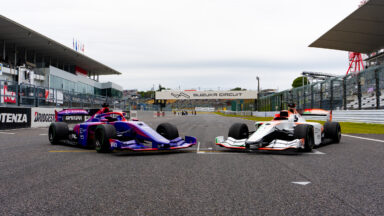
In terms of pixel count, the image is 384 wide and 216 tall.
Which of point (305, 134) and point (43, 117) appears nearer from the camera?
point (305, 134)

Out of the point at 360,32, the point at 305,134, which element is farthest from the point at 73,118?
the point at 360,32

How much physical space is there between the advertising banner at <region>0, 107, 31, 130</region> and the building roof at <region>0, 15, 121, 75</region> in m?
16.9

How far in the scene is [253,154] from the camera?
7.77m

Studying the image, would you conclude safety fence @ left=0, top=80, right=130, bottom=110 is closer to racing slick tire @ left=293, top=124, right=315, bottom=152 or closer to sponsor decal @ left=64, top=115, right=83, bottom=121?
sponsor decal @ left=64, top=115, right=83, bottom=121

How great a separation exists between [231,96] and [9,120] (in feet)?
173

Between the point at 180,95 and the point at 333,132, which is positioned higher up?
the point at 180,95

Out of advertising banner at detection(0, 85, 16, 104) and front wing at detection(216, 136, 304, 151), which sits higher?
advertising banner at detection(0, 85, 16, 104)

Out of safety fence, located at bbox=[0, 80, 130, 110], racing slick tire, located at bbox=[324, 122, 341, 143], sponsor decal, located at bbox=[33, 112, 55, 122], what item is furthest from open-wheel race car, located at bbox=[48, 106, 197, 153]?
sponsor decal, located at bbox=[33, 112, 55, 122]

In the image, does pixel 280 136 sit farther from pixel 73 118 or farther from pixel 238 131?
pixel 73 118

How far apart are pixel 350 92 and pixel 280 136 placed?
1615 centimetres

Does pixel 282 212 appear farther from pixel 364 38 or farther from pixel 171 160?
pixel 364 38

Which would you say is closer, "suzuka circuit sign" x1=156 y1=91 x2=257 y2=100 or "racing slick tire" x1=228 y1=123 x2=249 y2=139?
"racing slick tire" x1=228 y1=123 x2=249 y2=139

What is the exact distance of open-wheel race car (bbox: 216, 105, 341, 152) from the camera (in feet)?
25.5

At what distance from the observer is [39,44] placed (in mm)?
41906
